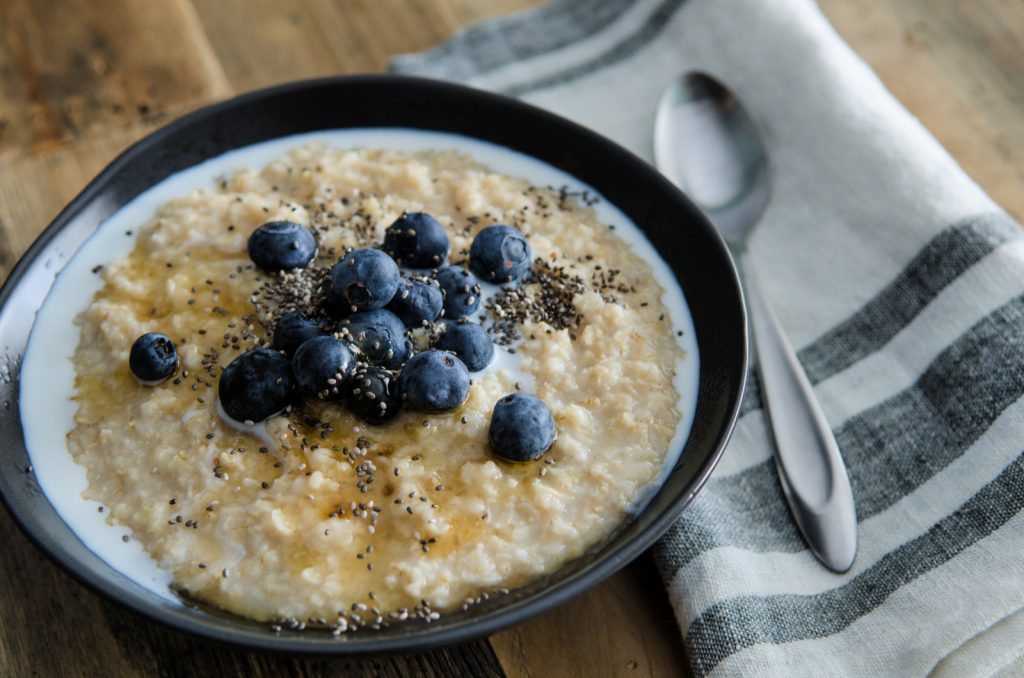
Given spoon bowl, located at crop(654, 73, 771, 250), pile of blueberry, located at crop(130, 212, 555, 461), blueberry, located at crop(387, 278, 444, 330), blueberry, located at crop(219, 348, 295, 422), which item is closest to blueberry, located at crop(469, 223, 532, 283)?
pile of blueberry, located at crop(130, 212, 555, 461)

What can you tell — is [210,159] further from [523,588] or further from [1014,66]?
[1014,66]

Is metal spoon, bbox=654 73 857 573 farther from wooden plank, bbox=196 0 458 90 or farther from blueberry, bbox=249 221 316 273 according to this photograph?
blueberry, bbox=249 221 316 273

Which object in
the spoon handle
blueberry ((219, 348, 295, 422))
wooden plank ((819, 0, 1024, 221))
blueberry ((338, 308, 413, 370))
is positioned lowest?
blueberry ((219, 348, 295, 422))

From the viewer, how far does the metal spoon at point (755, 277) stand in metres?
2.51

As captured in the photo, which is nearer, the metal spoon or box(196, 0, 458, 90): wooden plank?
the metal spoon

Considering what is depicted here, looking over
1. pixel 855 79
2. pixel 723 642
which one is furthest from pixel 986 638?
pixel 855 79

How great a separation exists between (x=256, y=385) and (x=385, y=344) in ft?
0.97

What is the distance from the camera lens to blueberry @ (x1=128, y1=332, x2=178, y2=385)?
2262 mm

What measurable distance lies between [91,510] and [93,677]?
39 cm

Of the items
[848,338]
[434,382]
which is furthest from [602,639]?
[848,338]

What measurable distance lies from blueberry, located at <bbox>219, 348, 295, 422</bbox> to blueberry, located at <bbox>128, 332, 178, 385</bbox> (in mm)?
164

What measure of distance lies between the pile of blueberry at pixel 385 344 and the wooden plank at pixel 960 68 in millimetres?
1822

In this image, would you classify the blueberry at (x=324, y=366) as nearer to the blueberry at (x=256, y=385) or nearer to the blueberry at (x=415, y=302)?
the blueberry at (x=256, y=385)

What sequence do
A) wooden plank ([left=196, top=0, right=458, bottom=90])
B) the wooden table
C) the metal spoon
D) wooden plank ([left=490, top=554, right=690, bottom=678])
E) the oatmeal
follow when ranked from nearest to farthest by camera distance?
1. the oatmeal
2. wooden plank ([left=490, top=554, right=690, bottom=678])
3. the metal spoon
4. the wooden table
5. wooden plank ([left=196, top=0, right=458, bottom=90])
